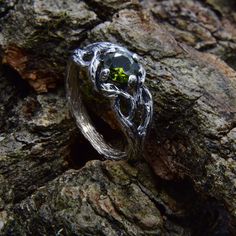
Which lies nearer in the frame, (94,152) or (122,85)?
(122,85)

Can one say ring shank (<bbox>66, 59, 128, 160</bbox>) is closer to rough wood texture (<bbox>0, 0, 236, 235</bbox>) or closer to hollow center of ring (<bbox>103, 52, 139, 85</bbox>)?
rough wood texture (<bbox>0, 0, 236, 235</bbox>)

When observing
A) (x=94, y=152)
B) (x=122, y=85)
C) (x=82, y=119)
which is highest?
(x=122, y=85)

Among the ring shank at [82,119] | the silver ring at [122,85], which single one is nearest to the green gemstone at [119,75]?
the silver ring at [122,85]

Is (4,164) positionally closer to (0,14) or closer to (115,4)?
(0,14)

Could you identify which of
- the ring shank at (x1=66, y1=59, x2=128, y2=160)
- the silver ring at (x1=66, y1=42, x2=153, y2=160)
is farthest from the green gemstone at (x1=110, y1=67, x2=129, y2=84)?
the ring shank at (x1=66, y1=59, x2=128, y2=160)

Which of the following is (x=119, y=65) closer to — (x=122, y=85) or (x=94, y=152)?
(x=122, y=85)

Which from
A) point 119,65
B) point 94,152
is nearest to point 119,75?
point 119,65

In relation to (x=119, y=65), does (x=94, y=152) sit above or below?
below
